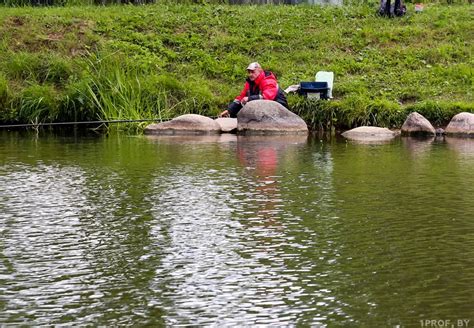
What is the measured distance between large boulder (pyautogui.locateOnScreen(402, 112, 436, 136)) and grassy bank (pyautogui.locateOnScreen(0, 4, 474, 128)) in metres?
0.63

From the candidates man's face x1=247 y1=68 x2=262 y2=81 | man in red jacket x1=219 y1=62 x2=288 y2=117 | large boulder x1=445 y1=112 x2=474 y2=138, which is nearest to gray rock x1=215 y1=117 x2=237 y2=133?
man in red jacket x1=219 y1=62 x2=288 y2=117

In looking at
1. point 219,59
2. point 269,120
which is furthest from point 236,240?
point 219,59

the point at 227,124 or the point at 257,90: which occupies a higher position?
the point at 257,90

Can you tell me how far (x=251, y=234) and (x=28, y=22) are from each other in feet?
55.3

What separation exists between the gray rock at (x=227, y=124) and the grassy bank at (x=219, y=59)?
1.08 meters

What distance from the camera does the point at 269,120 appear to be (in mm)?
20312

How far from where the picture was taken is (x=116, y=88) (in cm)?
2128

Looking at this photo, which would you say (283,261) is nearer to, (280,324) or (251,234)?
(251,234)

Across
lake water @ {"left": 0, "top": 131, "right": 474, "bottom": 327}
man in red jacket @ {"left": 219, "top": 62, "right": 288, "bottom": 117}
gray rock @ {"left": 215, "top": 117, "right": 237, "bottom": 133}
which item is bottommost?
lake water @ {"left": 0, "top": 131, "right": 474, "bottom": 327}

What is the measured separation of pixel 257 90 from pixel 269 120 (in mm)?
892

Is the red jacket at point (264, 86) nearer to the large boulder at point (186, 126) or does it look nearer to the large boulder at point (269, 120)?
the large boulder at point (269, 120)

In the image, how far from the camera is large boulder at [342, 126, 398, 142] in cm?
1978

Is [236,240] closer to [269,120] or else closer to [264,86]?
[269,120]

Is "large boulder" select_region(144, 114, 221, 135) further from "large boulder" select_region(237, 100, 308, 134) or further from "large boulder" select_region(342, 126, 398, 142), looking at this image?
"large boulder" select_region(342, 126, 398, 142)
